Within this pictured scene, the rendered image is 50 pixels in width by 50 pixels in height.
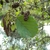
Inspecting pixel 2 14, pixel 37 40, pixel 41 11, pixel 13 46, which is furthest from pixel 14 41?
pixel 2 14

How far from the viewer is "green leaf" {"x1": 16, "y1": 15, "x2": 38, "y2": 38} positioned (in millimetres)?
439

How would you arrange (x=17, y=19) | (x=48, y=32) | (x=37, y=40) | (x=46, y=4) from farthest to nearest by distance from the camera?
(x=48, y=32), (x=37, y=40), (x=46, y=4), (x=17, y=19)

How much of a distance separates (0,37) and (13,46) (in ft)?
1.31

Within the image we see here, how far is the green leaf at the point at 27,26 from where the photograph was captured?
0.44m

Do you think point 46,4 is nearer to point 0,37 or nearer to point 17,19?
point 17,19

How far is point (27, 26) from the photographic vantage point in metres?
0.46

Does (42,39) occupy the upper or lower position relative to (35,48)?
upper

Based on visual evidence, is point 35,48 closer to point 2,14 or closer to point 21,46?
point 21,46

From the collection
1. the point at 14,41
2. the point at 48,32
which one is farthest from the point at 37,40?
the point at 14,41

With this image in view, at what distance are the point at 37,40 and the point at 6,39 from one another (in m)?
0.65

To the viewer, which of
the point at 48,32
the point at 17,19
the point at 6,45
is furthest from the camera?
the point at 6,45

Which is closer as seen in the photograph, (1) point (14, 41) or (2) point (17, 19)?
(2) point (17, 19)

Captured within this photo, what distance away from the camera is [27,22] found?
46cm

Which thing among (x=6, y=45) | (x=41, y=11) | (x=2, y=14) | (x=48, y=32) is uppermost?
(x=2, y=14)
